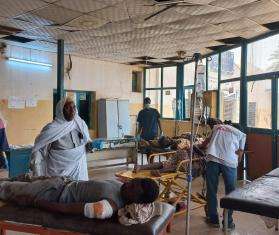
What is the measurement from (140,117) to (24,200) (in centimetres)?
480

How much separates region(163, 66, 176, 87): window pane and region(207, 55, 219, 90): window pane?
2.02 meters

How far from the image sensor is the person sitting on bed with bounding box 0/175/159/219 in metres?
2.11

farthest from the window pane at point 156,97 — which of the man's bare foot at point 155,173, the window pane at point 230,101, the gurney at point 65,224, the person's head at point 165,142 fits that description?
the gurney at point 65,224

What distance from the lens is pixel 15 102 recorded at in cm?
729

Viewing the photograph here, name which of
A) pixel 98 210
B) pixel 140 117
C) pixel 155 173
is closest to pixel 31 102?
pixel 140 117

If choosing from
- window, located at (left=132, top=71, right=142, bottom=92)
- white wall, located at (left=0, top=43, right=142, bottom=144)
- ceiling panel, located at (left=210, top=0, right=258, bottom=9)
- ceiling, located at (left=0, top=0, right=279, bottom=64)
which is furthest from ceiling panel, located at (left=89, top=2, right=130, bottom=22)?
window, located at (left=132, top=71, right=142, bottom=92)

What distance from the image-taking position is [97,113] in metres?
9.20

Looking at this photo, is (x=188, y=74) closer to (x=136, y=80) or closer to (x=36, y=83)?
(x=136, y=80)

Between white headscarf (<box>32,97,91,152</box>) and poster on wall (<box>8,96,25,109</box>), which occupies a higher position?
poster on wall (<box>8,96,25,109</box>)

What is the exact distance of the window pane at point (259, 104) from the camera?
19.1 ft

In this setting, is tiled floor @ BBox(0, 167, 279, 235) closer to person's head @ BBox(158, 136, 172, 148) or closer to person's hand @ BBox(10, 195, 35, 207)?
person's head @ BBox(158, 136, 172, 148)

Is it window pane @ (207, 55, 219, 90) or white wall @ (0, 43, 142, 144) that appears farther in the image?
window pane @ (207, 55, 219, 90)

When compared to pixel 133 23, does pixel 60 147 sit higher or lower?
lower

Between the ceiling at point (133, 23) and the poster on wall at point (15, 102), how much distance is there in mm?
1204
